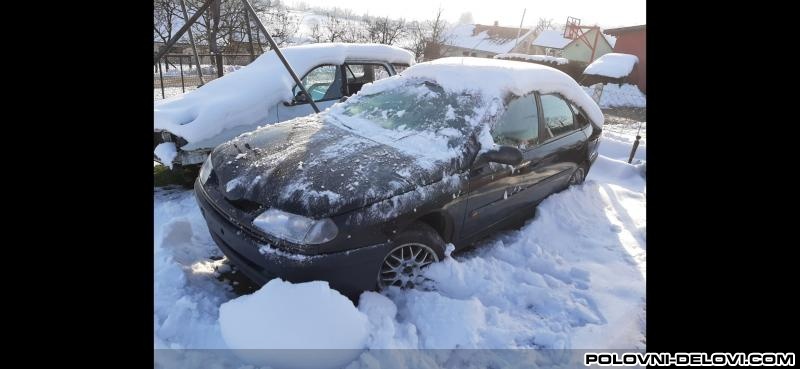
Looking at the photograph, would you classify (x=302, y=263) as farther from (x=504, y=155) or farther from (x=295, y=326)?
(x=504, y=155)

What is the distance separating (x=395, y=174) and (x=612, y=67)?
19344 millimetres

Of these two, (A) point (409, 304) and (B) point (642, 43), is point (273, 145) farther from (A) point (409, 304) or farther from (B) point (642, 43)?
(B) point (642, 43)

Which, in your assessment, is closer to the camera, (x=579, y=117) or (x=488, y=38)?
(x=579, y=117)

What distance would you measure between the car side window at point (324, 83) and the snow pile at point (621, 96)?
14327mm

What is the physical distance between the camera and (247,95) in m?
5.25

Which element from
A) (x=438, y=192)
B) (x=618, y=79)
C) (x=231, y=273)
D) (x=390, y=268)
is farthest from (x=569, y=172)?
(x=618, y=79)

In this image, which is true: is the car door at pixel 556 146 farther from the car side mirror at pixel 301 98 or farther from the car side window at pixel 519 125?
the car side mirror at pixel 301 98

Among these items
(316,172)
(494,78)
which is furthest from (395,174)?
(494,78)

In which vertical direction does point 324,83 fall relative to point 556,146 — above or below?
above

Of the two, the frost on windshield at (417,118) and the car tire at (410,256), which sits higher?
the frost on windshield at (417,118)

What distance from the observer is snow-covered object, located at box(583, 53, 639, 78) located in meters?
18.6

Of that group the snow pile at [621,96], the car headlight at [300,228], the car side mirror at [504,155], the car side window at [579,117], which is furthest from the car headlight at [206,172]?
the snow pile at [621,96]

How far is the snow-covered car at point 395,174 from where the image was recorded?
2.48 metres
